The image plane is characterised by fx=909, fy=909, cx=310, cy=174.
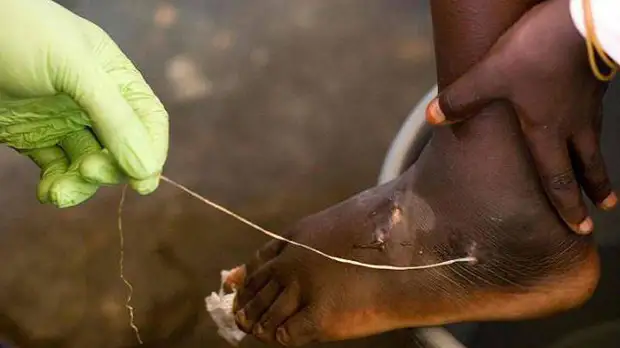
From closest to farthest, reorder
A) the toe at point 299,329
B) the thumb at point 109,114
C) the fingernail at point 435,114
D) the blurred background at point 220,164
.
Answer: the thumb at point 109,114, the fingernail at point 435,114, the toe at point 299,329, the blurred background at point 220,164

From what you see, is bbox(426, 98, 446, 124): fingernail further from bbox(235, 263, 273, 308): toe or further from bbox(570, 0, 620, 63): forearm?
bbox(235, 263, 273, 308): toe

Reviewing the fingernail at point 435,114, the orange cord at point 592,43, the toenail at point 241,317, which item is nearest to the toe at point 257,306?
the toenail at point 241,317

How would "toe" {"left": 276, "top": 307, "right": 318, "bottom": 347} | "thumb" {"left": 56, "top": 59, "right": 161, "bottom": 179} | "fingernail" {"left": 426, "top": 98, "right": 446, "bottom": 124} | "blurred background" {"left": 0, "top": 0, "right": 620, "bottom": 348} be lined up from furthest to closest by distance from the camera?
"blurred background" {"left": 0, "top": 0, "right": 620, "bottom": 348}, "toe" {"left": 276, "top": 307, "right": 318, "bottom": 347}, "fingernail" {"left": 426, "top": 98, "right": 446, "bottom": 124}, "thumb" {"left": 56, "top": 59, "right": 161, "bottom": 179}

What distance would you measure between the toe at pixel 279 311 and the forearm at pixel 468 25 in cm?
27

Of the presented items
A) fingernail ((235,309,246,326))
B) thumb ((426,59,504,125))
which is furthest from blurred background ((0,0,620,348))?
thumb ((426,59,504,125))

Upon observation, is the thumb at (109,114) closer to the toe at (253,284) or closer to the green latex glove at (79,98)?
the green latex glove at (79,98)

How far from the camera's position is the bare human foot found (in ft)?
2.44

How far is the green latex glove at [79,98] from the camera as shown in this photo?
2.05 ft

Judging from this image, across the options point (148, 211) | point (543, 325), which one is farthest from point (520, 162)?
point (148, 211)

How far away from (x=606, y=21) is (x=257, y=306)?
0.45 m

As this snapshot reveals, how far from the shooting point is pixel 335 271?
2.82ft

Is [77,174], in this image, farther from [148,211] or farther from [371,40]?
[371,40]

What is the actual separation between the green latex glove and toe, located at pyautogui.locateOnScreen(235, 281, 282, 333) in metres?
0.27

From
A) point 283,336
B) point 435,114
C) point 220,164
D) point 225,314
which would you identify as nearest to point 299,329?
point 283,336
